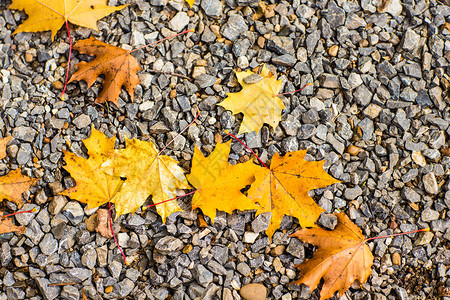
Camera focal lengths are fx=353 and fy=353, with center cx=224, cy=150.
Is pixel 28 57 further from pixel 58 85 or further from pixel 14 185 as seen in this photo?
pixel 14 185

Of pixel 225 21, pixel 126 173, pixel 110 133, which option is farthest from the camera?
pixel 225 21

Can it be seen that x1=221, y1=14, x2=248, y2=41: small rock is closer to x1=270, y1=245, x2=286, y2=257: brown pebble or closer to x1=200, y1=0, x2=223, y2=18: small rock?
x1=200, y1=0, x2=223, y2=18: small rock

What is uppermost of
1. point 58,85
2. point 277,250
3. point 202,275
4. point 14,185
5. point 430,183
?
point 58,85

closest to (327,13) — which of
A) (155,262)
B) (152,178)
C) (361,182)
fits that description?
(361,182)

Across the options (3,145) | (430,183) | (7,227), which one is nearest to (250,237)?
(430,183)

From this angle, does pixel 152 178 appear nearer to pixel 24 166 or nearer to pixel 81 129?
pixel 81 129

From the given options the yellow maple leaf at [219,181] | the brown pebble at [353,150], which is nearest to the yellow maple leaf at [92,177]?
the yellow maple leaf at [219,181]

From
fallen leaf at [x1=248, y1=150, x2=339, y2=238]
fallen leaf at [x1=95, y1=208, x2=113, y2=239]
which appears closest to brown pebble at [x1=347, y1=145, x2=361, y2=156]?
fallen leaf at [x1=248, y1=150, x2=339, y2=238]
